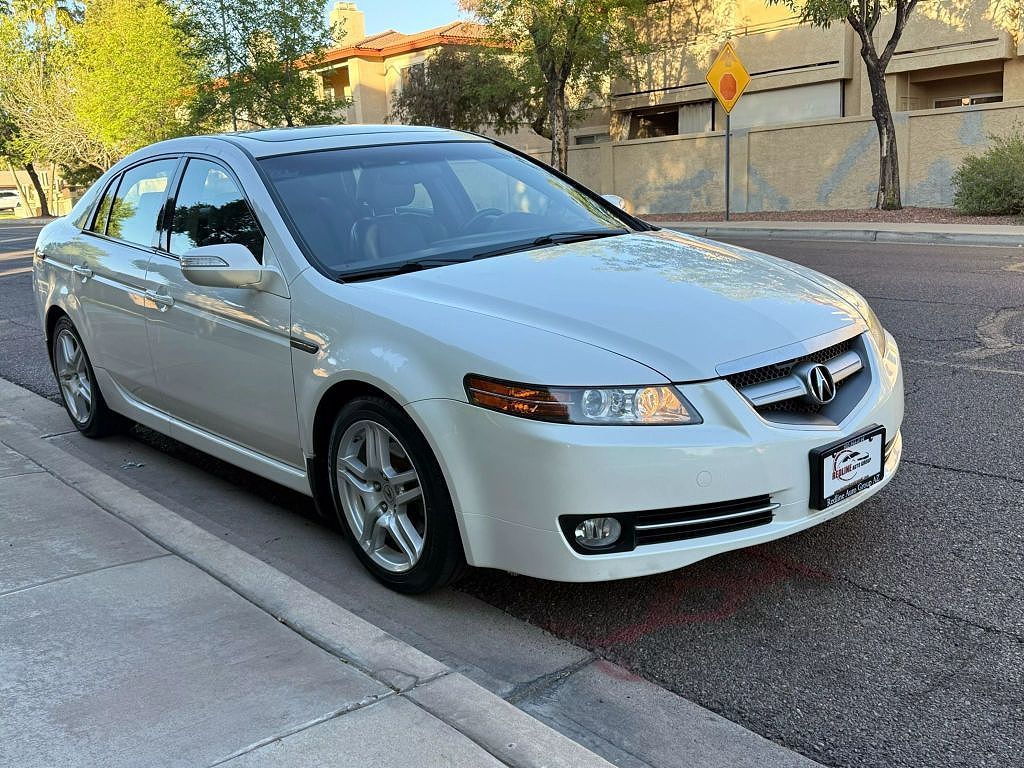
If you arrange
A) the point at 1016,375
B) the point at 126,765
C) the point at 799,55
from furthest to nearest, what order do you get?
the point at 799,55 → the point at 1016,375 → the point at 126,765

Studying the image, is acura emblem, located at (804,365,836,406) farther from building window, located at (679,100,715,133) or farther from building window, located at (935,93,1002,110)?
building window, located at (679,100,715,133)

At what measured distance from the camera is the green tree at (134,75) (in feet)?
132

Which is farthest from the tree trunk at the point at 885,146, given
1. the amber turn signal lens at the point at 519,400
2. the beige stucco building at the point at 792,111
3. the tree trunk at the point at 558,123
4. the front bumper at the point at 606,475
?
the amber turn signal lens at the point at 519,400

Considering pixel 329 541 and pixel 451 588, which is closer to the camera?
pixel 451 588

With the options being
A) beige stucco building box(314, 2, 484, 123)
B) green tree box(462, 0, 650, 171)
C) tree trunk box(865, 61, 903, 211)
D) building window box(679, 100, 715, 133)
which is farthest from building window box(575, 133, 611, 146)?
tree trunk box(865, 61, 903, 211)

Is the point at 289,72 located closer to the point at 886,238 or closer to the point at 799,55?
the point at 799,55

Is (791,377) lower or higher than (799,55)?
lower

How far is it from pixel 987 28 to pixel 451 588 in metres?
25.3

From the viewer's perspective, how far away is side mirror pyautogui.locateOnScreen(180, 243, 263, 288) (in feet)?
13.2

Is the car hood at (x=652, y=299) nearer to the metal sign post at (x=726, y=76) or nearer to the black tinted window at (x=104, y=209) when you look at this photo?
the black tinted window at (x=104, y=209)

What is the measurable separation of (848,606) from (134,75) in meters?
42.7

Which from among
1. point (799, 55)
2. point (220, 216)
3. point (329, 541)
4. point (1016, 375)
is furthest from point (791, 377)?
point (799, 55)

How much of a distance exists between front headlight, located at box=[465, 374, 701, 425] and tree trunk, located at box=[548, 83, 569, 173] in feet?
82.3

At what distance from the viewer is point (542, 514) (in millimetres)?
3137
